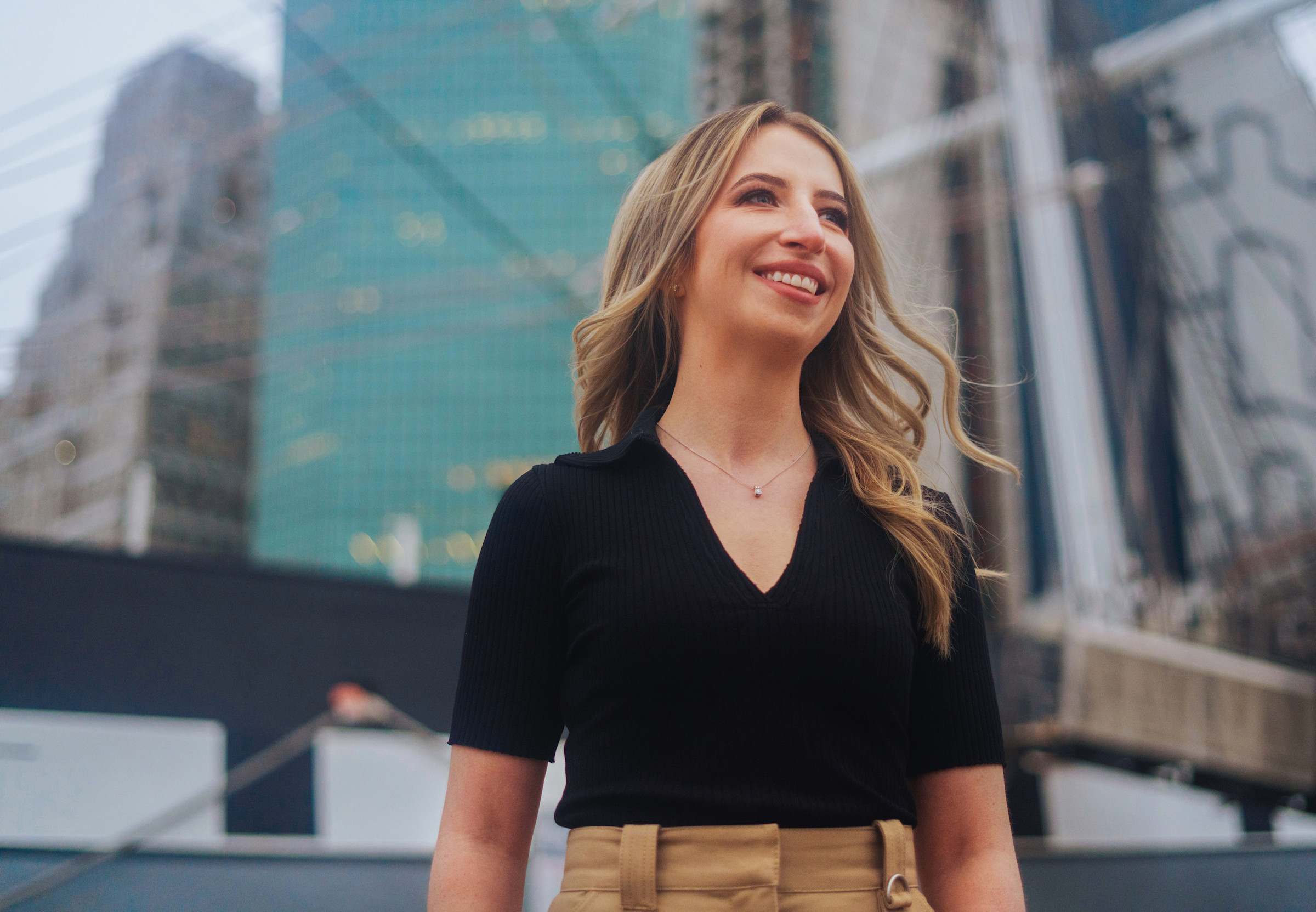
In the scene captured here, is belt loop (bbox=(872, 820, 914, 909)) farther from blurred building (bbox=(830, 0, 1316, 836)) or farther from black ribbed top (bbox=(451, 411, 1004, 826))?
blurred building (bbox=(830, 0, 1316, 836))

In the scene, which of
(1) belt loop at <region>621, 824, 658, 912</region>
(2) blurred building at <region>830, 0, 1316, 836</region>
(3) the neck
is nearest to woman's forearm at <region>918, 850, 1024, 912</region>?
(1) belt loop at <region>621, 824, 658, 912</region>

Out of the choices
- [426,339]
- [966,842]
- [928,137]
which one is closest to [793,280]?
[966,842]

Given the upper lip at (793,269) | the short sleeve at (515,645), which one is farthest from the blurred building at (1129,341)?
the short sleeve at (515,645)

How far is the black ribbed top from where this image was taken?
0.94 m

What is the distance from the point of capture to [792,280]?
3.60 feet

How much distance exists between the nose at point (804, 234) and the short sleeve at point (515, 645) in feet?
1.15

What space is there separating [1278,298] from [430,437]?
39.0 m

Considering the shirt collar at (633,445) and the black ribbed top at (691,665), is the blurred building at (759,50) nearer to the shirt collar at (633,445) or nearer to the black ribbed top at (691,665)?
the shirt collar at (633,445)

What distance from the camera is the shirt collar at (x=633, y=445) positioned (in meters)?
1.11

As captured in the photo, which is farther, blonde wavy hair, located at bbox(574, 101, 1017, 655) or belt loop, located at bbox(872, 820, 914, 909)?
blonde wavy hair, located at bbox(574, 101, 1017, 655)

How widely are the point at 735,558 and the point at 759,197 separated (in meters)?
0.38

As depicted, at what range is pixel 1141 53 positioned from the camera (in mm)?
13023

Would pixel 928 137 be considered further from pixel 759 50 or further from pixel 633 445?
pixel 633 445

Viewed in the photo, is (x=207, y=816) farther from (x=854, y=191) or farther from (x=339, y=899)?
(x=854, y=191)
